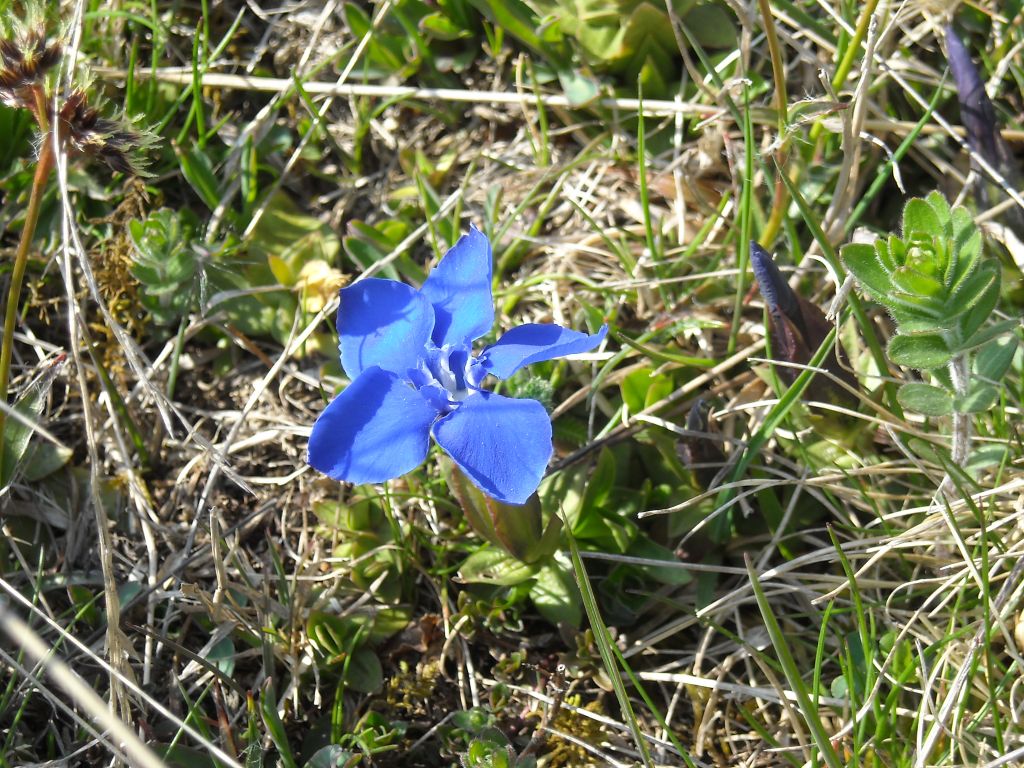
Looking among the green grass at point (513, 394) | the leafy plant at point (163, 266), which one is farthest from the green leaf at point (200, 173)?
the leafy plant at point (163, 266)

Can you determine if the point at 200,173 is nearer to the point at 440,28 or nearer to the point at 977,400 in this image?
the point at 440,28

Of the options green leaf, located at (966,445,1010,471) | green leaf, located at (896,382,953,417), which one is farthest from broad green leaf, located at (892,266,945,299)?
green leaf, located at (966,445,1010,471)

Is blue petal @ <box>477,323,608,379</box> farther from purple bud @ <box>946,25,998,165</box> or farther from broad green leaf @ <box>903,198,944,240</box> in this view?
purple bud @ <box>946,25,998,165</box>

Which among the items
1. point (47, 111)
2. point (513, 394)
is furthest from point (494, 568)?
point (47, 111)

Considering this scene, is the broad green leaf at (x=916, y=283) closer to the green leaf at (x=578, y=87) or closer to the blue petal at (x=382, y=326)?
the blue petal at (x=382, y=326)

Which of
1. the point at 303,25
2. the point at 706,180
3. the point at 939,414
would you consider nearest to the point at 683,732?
the point at 939,414

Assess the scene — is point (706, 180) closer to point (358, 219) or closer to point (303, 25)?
point (358, 219)

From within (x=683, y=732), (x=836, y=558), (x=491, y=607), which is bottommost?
(x=683, y=732)
